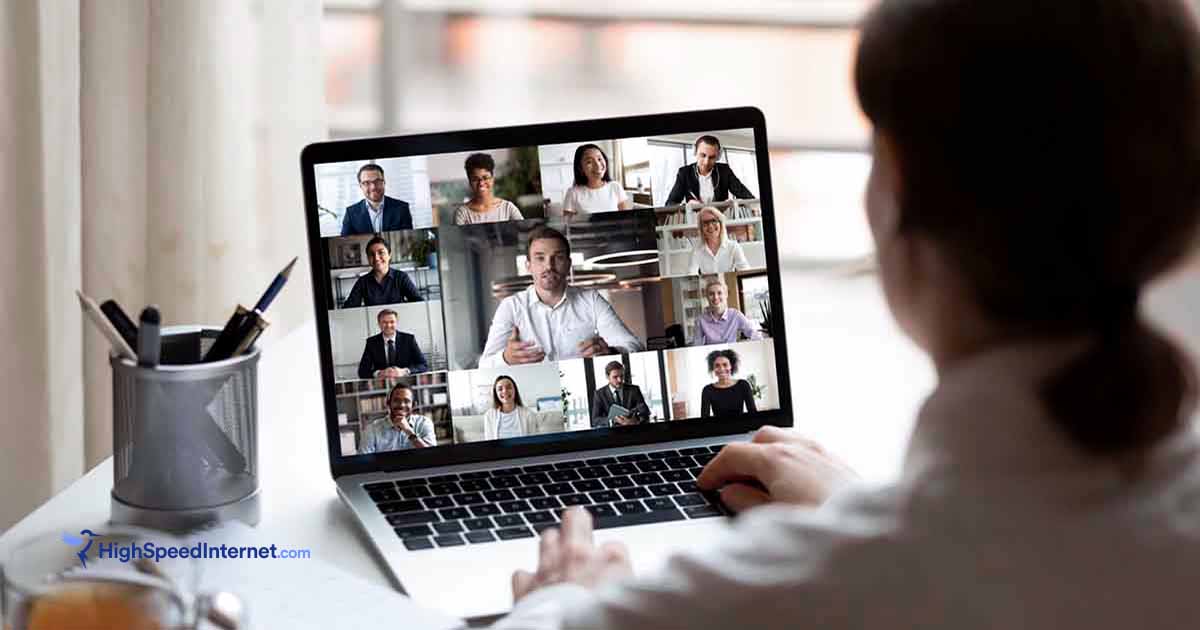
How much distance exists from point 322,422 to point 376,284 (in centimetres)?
21

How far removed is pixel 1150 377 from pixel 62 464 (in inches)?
70.2

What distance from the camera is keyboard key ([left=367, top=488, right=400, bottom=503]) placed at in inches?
39.5

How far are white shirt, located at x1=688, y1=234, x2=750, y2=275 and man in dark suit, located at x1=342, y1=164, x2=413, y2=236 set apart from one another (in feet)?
0.78

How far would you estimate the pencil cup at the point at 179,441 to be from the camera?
3.04 feet

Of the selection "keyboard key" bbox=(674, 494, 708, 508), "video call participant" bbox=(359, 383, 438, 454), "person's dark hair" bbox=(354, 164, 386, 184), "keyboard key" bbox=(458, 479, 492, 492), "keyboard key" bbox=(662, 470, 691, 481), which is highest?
"person's dark hair" bbox=(354, 164, 386, 184)

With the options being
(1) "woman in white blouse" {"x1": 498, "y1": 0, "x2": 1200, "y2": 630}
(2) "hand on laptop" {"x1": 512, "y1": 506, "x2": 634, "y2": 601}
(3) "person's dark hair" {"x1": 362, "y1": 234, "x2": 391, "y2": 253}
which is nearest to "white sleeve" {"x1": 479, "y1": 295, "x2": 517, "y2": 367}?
(3) "person's dark hair" {"x1": 362, "y1": 234, "x2": 391, "y2": 253}

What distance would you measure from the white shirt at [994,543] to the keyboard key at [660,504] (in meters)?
0.42

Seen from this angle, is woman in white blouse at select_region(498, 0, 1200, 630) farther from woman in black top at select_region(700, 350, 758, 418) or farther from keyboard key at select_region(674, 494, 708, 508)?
woman in black top at select_region(700, 350, 758, 418)

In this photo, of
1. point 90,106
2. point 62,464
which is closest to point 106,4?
point 90,106

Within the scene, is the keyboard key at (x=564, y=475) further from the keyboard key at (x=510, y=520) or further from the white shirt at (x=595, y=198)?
the white shirt at (x=595, y=198)

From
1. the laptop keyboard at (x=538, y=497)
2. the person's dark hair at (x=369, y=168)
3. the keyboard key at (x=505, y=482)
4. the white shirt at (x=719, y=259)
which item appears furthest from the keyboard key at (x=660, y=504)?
the person's dark hair at (x=369, y=168)

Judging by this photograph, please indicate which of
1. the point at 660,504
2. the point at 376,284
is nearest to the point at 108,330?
the point at 376,284

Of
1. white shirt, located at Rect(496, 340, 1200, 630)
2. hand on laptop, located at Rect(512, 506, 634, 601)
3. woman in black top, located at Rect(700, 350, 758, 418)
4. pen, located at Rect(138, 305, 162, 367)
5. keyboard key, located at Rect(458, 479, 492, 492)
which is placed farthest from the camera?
woman in black top, located at Rect(700, 350, 758, 418)

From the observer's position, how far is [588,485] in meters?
1.03
